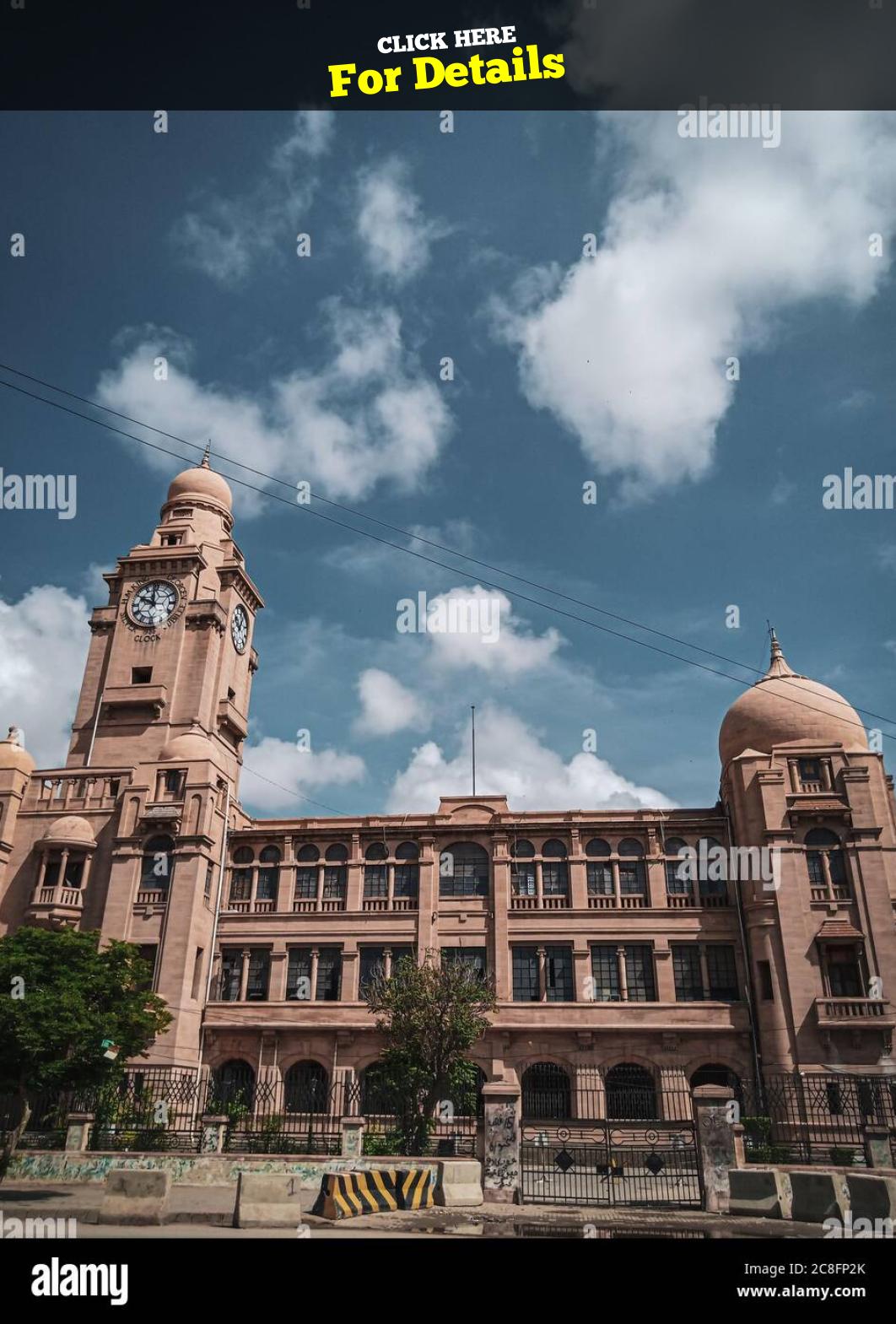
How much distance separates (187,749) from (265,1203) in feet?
80.7

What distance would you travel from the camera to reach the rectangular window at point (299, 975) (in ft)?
116

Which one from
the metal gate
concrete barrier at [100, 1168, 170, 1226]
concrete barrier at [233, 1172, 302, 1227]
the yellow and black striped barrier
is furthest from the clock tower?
concrete barrier at [233, 1172, 302, 1227]

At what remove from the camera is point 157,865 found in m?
35.4

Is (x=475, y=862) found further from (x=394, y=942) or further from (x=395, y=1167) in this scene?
(x=395, y=1167)

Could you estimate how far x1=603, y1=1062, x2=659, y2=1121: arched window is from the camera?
31.2 metres

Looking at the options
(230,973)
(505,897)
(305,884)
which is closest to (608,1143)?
(505,897)

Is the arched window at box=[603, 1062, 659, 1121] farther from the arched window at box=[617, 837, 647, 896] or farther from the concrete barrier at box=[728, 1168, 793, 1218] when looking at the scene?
the concrete barrier at box=[728, 1168, 793, 1218]

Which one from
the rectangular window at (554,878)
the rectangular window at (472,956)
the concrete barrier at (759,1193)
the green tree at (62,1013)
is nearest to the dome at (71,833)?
the green tree at (62,1013)

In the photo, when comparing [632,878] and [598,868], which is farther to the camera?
[598,868]

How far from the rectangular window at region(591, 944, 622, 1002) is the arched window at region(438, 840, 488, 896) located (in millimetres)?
5129

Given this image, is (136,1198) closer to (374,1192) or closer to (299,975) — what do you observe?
(374,1192)
